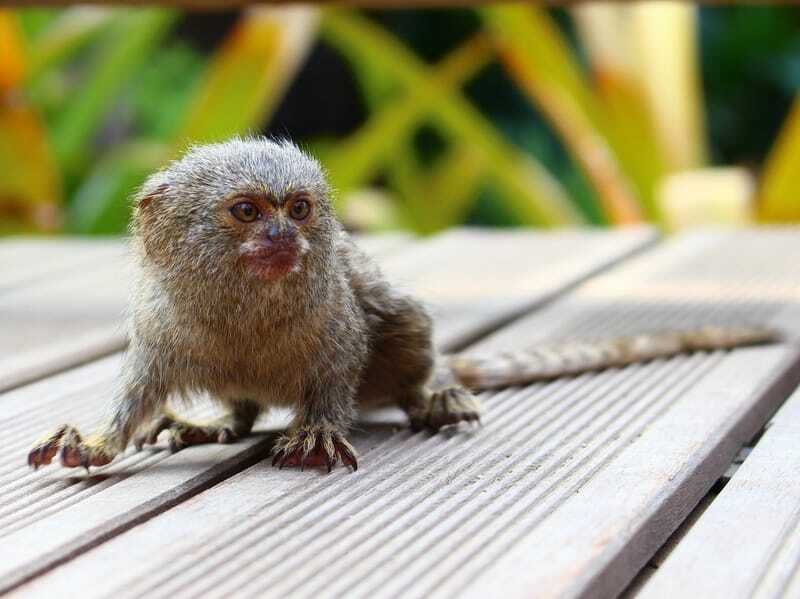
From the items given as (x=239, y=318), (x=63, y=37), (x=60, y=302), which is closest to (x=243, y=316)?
(x=239, y=318)

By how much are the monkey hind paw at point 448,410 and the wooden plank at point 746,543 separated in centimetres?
42

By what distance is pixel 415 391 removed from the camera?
2.00 m

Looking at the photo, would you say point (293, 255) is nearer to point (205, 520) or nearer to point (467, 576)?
point (205, 520)

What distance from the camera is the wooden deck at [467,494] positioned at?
4.09 feet

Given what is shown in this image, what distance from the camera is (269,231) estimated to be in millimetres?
1661

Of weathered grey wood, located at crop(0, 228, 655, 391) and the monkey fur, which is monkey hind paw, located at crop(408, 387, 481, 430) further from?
weathered grey wood, located at crop(0, 228, 655, 391)

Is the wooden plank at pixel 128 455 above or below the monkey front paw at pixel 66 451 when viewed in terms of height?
below

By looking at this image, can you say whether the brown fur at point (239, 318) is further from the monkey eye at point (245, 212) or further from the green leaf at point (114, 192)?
the green leaf at point (114, 192)

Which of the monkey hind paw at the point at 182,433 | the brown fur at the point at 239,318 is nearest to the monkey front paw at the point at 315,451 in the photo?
the brown fur at the point at 239,318

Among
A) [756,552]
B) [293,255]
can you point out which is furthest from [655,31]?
[756,552]

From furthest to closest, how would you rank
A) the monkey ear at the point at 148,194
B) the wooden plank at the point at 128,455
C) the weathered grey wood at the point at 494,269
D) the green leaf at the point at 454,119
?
the green leaf at the point at 454,119, the weathered grey wood at the point at 494,269, the monkey ear at the point at 148,194, the wooden plank at the point at 128,455

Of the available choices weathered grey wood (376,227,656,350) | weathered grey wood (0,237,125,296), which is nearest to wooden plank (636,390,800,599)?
weathered grey wood (376,227,656,350)

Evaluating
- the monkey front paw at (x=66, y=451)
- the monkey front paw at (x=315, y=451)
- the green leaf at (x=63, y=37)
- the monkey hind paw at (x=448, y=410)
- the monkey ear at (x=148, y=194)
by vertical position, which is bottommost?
the monkey hind paw at (x=448, y=410)

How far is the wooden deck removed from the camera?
125 centimetres
